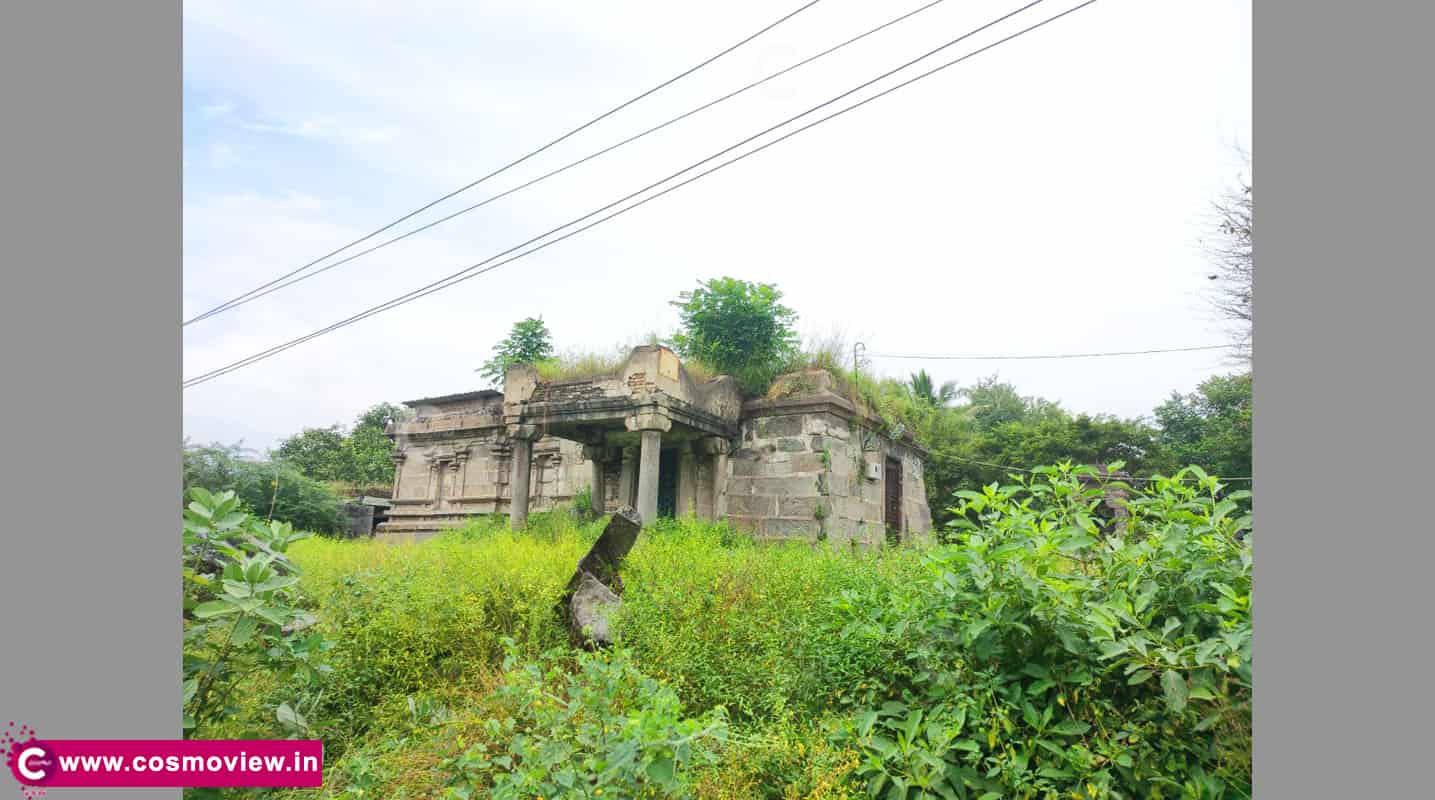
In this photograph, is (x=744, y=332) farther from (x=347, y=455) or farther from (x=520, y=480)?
(x=347, y=455)

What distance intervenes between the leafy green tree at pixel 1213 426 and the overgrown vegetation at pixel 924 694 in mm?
309

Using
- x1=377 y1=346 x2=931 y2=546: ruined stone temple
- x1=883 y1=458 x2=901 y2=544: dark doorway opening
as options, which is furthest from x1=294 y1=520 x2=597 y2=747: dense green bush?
x1=883 y1=458 x2=901 y2=544: dark doorway opening

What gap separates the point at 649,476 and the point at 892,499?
5.00m

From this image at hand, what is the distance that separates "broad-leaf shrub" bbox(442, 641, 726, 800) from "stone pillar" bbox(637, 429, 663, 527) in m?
7.63

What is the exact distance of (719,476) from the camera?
1266 centimetres

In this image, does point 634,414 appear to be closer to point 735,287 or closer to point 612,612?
point 735,287

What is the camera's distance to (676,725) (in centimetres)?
267

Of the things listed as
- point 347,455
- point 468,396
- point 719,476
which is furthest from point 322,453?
point 719,476

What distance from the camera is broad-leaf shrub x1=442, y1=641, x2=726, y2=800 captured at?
2.61m

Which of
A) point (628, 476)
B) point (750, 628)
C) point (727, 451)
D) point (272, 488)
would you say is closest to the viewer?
point (750, 628)

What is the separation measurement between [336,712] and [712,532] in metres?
6.52

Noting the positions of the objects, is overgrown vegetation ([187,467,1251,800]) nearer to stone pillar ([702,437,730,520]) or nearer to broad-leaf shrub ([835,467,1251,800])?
broad-leaf shrub ([835,467,1251,800])

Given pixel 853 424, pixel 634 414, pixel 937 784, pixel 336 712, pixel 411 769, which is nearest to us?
pixel 937 784

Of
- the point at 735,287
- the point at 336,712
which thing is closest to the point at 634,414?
the point at 735,287
